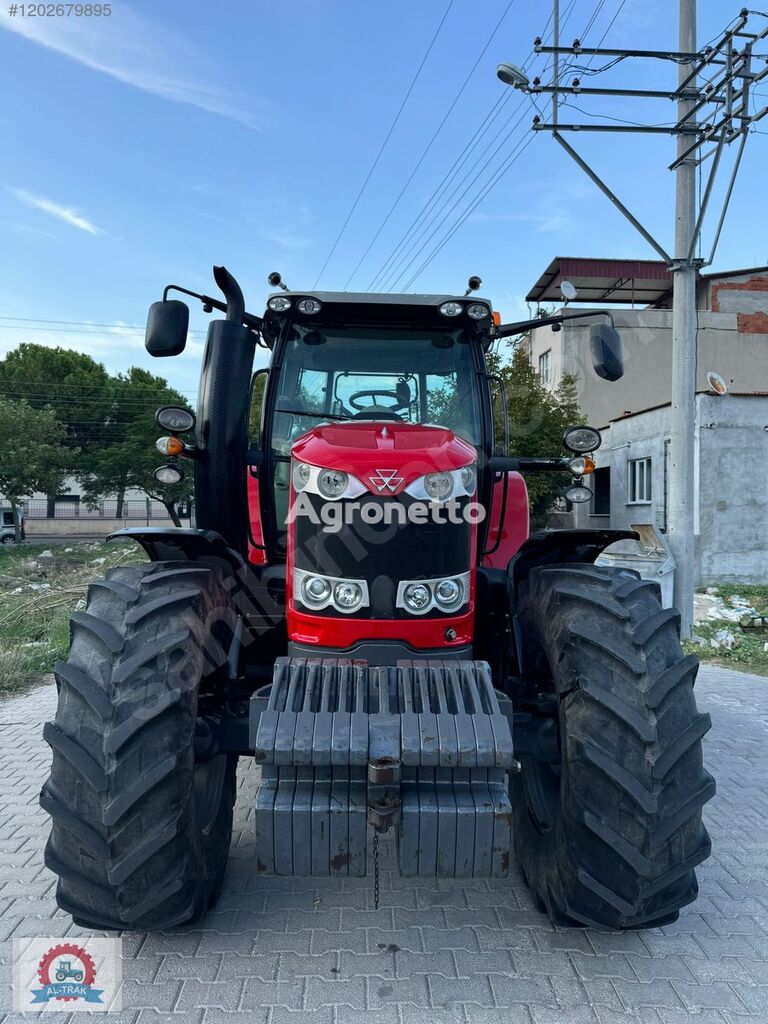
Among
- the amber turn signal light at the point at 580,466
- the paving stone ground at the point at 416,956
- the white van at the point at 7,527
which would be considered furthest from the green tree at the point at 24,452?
the amber turn signal light at the point at 580,466

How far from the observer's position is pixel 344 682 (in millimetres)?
2307

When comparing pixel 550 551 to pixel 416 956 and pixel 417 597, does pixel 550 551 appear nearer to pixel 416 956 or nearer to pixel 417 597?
pixel 417 597

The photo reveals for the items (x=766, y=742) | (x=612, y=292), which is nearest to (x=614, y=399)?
(x=612, y=292)

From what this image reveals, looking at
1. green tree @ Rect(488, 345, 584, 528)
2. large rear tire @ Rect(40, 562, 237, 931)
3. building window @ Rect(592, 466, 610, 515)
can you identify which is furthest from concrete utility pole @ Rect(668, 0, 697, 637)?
building window @ Rect(592, 466, 610, 515)

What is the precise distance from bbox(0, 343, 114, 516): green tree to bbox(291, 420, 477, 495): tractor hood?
38488 mm

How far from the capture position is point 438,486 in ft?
8.61

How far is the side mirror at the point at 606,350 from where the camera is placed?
11.0 ft

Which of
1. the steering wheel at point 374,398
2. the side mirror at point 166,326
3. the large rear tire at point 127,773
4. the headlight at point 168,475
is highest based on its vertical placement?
the side mirror at point 166,326

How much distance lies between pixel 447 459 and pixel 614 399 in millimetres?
25573

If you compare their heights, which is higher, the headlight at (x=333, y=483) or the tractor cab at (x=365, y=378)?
the tractor cab at (x=365, y=378)

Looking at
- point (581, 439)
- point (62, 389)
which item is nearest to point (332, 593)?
point (581, 439)

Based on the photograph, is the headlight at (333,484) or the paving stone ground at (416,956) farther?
the headlight at (333,484)

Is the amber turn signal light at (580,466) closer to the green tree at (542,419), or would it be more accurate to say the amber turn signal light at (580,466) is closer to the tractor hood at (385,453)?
the tractor hood at (385,453)

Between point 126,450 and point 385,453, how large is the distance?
36972mm
